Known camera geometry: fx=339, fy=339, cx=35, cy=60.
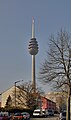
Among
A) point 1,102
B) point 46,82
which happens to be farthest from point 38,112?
point 1,102

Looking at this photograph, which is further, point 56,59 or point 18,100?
point 18,100

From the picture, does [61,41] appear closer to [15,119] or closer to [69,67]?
[69,67]

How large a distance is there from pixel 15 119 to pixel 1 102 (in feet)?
302

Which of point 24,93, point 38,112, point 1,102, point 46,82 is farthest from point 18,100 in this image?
point 46,82

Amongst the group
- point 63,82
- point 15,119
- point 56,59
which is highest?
point 56,59

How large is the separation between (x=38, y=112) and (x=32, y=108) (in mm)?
8966

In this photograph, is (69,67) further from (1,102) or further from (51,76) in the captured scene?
(1,102)

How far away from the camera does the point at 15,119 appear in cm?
5956

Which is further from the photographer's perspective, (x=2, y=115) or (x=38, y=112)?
(x=38, y=112)

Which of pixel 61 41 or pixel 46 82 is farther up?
pixel 61 41

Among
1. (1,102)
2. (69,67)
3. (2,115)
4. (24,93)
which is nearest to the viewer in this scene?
(69,67)

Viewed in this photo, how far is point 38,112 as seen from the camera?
88.2 metres

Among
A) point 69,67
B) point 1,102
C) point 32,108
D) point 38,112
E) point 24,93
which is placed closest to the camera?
point 69,67

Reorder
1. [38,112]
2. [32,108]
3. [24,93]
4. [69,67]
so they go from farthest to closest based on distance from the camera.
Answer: [24,93] → [32,108] → [38,112] → [69,67]
